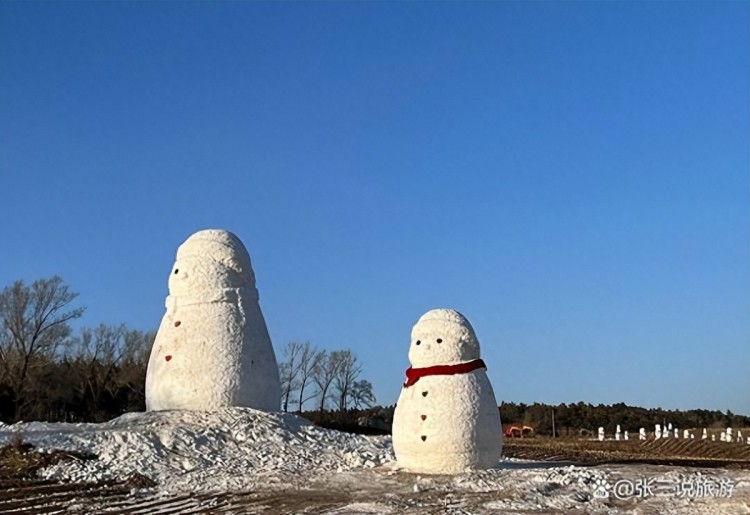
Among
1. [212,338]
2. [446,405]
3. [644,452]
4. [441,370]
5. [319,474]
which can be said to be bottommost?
[319,474]

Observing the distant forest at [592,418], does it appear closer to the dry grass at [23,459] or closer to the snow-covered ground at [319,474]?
the snow-covered ground at [319,474]

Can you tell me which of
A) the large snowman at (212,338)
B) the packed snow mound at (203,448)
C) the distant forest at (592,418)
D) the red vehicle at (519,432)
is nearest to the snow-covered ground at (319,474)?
the packed snow mound at (203,448)

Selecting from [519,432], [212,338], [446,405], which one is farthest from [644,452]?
[212,338]

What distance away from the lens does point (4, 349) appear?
3122 centimetres

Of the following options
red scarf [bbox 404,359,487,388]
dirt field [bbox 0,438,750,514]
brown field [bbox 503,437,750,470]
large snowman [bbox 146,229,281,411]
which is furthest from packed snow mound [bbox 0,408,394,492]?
brown field [bbox 503,437,750,470]

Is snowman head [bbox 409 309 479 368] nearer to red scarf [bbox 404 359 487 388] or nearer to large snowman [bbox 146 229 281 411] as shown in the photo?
red scarf [bbox 404 359 487 388]

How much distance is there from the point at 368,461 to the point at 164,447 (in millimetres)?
3806

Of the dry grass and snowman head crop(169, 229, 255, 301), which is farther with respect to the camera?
snowman head crop(169, 229, 255, 301)

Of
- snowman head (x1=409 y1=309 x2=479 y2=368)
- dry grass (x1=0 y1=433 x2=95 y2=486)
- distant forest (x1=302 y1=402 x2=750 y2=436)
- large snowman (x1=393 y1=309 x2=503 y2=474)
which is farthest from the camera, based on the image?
distant forest (x1=302 y1=402 x2=750 y2=436)

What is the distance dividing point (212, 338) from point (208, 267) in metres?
1.63

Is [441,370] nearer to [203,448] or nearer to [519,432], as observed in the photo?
[203,448]

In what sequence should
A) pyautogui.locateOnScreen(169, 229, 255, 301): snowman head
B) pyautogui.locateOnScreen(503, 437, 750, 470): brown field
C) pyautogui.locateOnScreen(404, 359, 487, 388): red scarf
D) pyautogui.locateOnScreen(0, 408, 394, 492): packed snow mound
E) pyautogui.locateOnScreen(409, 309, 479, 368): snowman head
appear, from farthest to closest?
pyautogui.locateOnScreen(503, 437, 750, 470): brown field → pyautogui.locateOnScreen(169, 229, 255, 301): snowman head → pyautogui.locateOnScreen(409, 309, 479, 368): snowman head → pyautogui.locateOnScreen(404, 359, 487, 388): red scarf → pyautogui.locateOnScreen(0, 408, 394, 492): packed snow mound

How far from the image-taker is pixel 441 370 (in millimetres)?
12812

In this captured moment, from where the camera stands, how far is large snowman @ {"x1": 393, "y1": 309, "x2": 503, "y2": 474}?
12328mm
